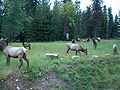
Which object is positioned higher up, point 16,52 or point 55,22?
point 55,22

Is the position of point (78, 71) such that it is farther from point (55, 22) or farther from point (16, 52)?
point (55, 22)

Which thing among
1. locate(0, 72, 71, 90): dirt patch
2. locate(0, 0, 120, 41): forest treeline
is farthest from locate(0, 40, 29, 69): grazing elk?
locate(0, 0, 120, 41): forest treeline

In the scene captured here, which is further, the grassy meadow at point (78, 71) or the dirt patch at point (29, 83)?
the grassy meadow at point (78, 71)

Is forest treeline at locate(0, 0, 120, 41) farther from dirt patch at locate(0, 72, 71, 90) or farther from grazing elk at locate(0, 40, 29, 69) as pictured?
dirt patch at locate(0, 72, 71, 90)

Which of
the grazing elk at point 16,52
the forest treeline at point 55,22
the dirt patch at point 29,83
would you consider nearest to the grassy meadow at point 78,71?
the dirt patch at point 29,83

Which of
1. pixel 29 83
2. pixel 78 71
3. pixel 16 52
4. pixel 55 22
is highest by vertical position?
pixel 55 22

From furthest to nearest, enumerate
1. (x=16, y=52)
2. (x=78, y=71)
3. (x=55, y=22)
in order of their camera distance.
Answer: (x=55, y=22), (x=78, y=71), (x=16, y=52)

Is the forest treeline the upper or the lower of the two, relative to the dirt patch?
upper

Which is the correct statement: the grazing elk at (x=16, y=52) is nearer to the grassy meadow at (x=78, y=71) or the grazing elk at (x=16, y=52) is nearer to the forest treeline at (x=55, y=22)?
the grassy meadow at (x=78, y=71)

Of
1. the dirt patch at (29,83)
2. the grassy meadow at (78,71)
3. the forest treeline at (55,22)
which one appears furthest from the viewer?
the forest treeline at (55,22)

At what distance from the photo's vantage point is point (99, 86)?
21.1m

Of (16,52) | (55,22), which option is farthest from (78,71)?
(55,22)

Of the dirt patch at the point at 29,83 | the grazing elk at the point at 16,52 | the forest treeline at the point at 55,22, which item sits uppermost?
the forest treeline at the point at 55,22

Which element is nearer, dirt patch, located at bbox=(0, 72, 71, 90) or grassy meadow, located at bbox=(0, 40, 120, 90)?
dirt patch, located at bbox=(0, 72, 71, 90)
